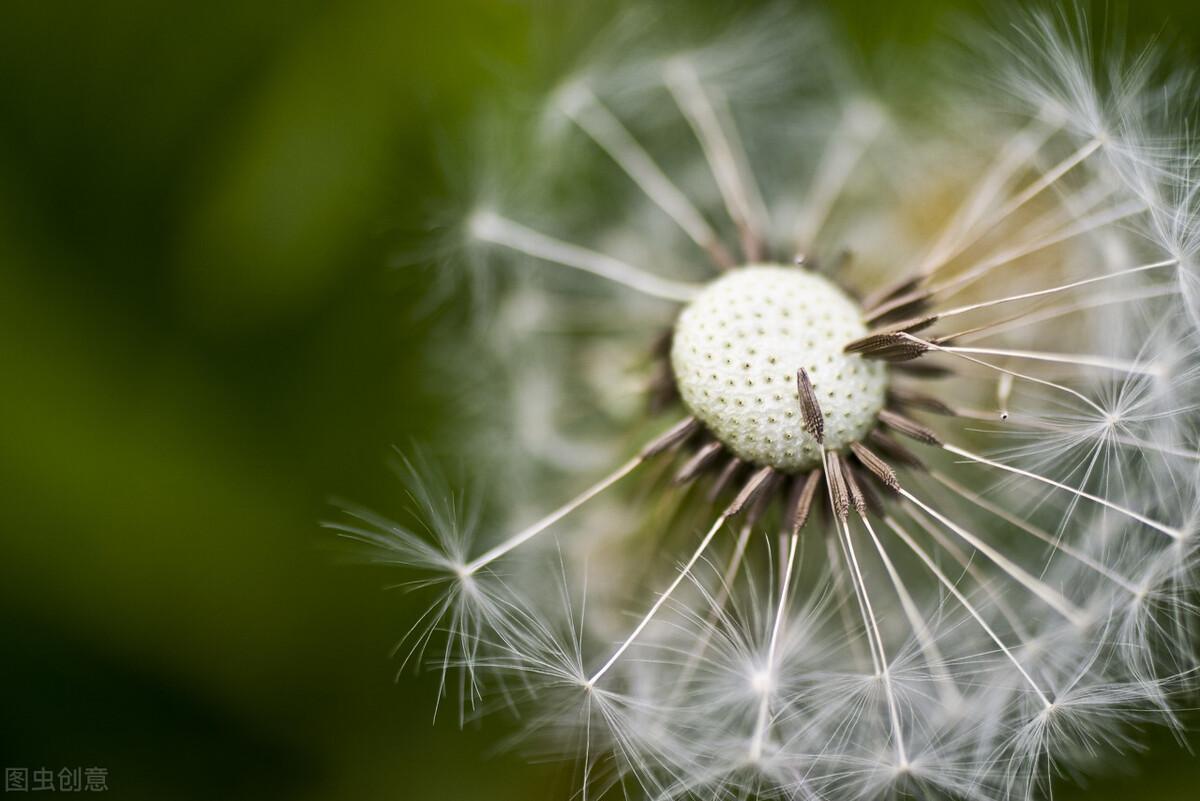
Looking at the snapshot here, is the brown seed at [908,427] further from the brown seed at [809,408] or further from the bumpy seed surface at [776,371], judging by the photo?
the brown seed at [809,408]

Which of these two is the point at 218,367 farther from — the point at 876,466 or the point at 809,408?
the point at 876,466

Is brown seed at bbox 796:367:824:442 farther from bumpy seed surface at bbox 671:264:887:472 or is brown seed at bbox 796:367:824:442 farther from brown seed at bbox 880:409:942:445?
brown seed at bbox 880:409:942:445

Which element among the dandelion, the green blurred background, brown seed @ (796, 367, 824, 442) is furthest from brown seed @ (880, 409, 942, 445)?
the green blurred background

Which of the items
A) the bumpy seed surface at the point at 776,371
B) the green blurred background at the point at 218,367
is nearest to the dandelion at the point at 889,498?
the bumpy seed surface at the point at 776,371

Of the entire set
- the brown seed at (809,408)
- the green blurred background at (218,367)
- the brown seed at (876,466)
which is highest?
the green blurred background at (218,367)

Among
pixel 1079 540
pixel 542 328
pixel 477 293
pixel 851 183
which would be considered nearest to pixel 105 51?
pixel 477 293
